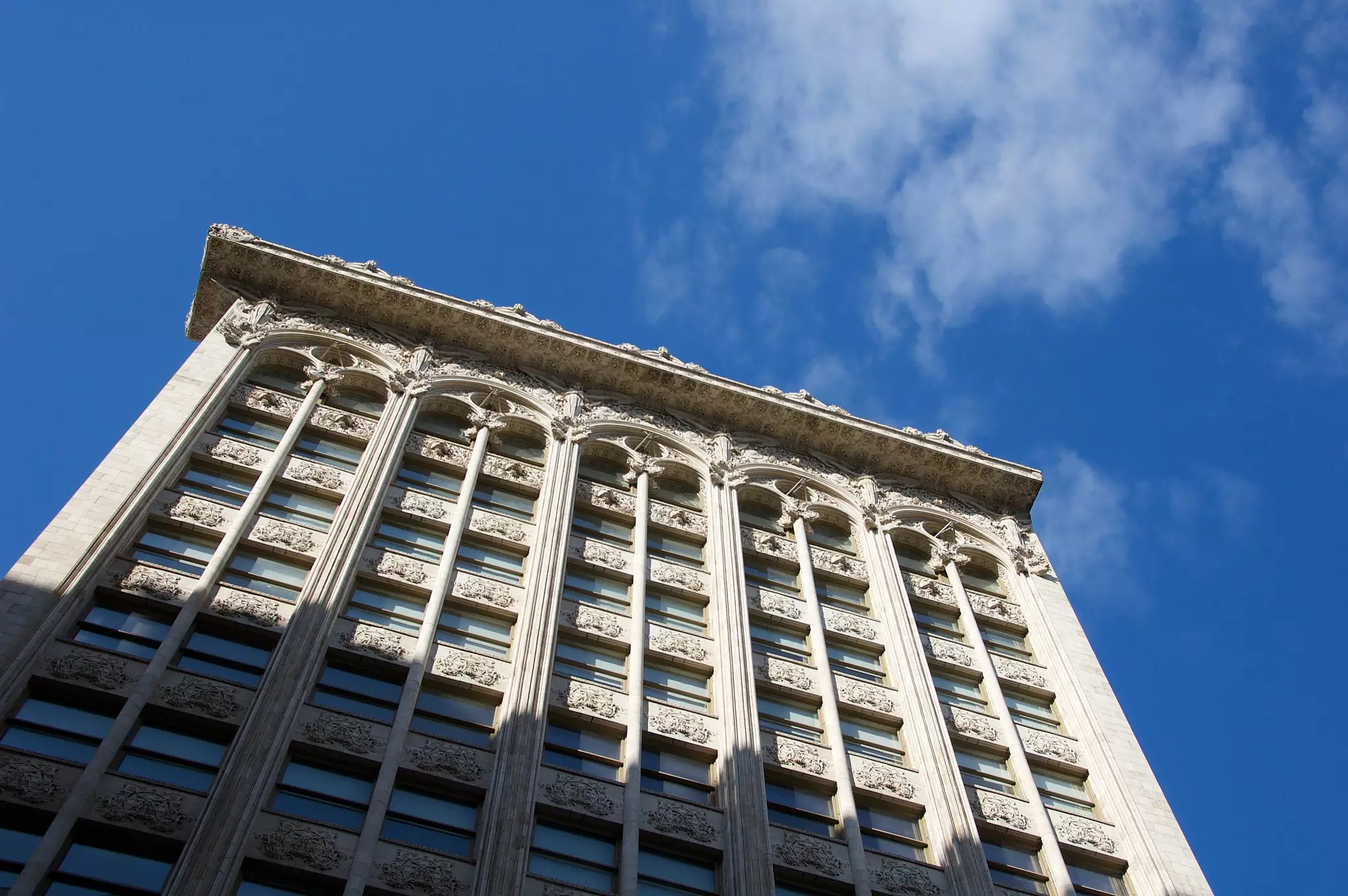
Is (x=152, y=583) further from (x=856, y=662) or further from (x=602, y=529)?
(x=856, y=662)

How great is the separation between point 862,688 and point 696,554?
604 cm

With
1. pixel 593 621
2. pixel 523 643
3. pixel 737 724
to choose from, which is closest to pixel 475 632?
pixel 523 643

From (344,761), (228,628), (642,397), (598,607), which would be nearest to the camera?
(344,761)

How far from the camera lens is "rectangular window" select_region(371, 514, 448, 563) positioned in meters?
33.0

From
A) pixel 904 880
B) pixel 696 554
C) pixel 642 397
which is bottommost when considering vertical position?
pixel 904 880

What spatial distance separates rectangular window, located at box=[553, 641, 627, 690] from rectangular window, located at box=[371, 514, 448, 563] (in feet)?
12.5

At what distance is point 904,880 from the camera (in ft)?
91.6

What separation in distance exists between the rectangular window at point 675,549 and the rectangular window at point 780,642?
245 centimetres

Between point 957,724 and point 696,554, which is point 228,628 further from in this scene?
point 957,724

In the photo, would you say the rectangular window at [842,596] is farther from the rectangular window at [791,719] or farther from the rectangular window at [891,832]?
the rectangular window at [891,832]

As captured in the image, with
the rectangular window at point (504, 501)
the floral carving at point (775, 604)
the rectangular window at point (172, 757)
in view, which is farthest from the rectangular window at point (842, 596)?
the rectangular window at point (172, 757)

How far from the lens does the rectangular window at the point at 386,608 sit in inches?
1195

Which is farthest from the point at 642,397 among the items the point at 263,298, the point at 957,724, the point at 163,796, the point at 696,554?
the point at 163,796

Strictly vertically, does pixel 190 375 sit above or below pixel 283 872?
above
